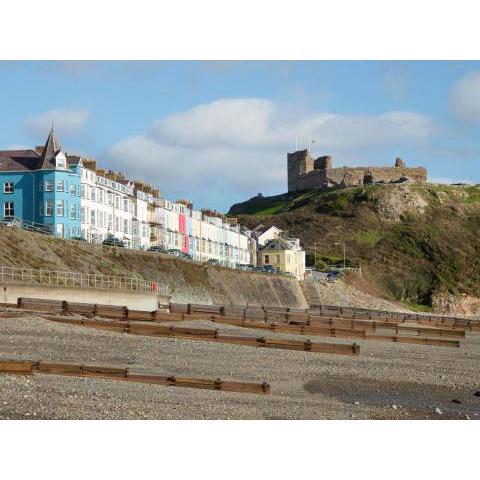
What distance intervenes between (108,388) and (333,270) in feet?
362

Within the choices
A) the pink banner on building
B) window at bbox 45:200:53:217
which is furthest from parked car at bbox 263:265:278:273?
window at bbox 45:200:53:217

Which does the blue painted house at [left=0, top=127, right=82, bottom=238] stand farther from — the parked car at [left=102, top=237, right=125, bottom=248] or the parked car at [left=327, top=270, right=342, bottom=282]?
the parked car at [left=327, top=270, right=342, bottom=282]

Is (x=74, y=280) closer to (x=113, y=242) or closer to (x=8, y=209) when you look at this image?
(x=113, y=242)

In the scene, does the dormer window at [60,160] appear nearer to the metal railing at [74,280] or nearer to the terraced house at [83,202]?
the terraced house at [83,202]

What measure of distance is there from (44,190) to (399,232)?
98432mm

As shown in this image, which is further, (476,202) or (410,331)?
(476,202)

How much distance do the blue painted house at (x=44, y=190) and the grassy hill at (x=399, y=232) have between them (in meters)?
69.9

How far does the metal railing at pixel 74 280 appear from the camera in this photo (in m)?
46.6

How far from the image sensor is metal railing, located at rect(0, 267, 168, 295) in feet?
153

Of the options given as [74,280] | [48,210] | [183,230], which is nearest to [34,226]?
[48,210]

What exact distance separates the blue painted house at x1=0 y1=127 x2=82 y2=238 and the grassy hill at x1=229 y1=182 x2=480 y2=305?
69.9m

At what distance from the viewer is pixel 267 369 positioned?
29.9 m

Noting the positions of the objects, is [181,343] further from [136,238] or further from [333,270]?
[333,270]
